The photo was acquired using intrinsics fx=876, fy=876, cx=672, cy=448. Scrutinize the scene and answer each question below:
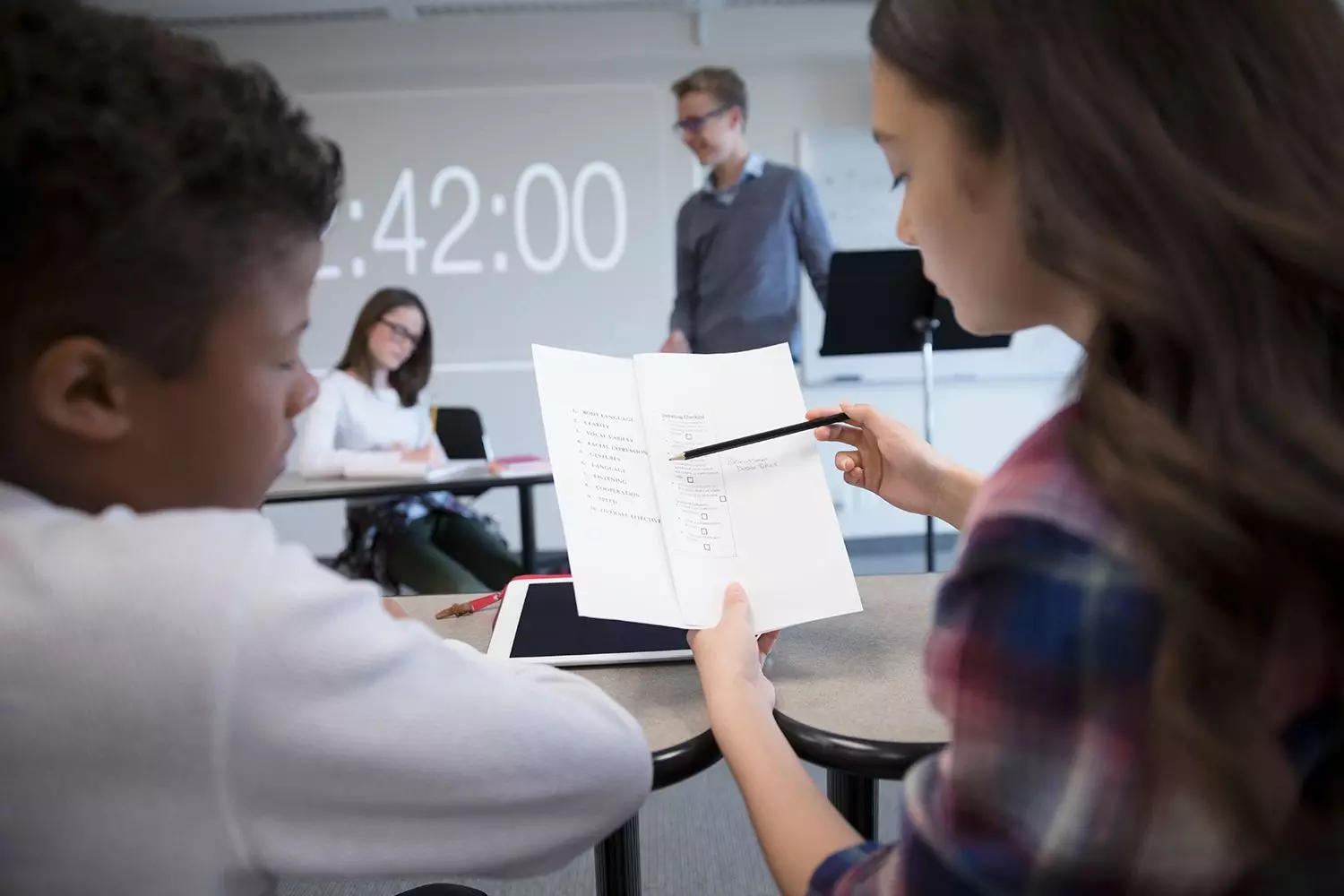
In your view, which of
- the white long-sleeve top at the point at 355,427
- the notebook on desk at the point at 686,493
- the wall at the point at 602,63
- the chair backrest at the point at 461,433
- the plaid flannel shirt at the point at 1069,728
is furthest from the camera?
the wall at the point at 602,63

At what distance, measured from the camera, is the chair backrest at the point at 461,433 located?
2945mm

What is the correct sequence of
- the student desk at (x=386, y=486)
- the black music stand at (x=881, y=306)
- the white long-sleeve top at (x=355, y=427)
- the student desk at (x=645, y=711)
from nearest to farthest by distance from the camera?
the student desk at (x=645, y=711) < the student desk at (x=386, y=486) < the white long-sleeve top at (x=355, y=427) < the black music stand at (x=881, y=306)

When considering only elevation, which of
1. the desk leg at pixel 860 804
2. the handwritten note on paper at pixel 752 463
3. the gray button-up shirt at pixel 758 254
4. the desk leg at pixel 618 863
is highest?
the gray button-up shirt at pixel 758 254

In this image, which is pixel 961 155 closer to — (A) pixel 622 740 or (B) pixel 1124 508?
(B) pixel 1124 508

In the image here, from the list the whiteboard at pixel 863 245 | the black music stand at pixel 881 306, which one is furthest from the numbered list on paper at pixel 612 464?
the whiteboard at pixel 863 245

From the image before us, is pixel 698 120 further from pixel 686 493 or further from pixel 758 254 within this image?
pixel 686 493

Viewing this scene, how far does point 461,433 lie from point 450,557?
753 millimetres

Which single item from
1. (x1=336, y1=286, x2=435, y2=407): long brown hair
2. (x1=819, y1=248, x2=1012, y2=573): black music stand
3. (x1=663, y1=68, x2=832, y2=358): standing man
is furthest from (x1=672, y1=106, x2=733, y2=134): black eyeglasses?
(x1=336, y1=286, x2=435, y2=407): long brown hair

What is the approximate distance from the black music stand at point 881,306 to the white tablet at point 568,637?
69.5 inches

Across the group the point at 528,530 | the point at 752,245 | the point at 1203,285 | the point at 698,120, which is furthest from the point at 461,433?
the point at 1203,285

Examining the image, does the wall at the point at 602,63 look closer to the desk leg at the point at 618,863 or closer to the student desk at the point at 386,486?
the student desk at the point at 386,486

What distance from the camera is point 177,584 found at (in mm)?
399

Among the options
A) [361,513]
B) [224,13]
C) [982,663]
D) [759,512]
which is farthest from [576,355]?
[224,13]

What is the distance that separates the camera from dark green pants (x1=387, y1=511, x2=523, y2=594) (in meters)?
2.14
